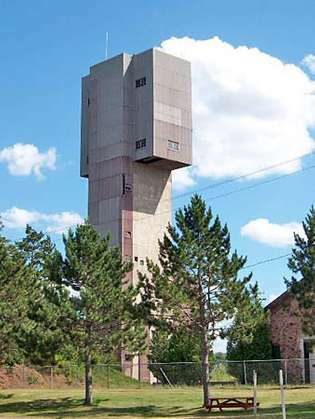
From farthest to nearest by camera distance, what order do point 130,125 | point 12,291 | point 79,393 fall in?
point 130,125, point 79,393, point 12,291

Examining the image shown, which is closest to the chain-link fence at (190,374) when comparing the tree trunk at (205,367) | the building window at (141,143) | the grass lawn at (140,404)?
the grass lawn at (140,404)

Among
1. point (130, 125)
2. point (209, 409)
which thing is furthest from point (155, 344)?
point (130, 125)

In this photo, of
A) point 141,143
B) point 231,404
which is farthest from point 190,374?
point 141,143

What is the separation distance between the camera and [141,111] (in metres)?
76.6

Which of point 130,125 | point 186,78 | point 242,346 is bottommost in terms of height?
point 242,346

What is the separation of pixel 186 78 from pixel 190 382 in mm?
40007

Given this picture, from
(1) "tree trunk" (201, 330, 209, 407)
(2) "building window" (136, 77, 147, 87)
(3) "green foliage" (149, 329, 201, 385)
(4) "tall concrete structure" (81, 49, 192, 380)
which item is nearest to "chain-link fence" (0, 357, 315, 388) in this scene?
(3) "green foliage" (149, 329, 201, 385)

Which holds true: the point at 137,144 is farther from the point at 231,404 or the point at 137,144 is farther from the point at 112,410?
the point at 231,404

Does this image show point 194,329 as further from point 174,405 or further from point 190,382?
point 190,382

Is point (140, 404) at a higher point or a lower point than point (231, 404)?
lower

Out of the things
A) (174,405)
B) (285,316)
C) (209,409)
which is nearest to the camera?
(209,409)

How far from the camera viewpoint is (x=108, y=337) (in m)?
36.2

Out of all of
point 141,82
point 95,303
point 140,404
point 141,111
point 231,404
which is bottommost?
point 140,404

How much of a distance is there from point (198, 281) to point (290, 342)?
20.0 metres
